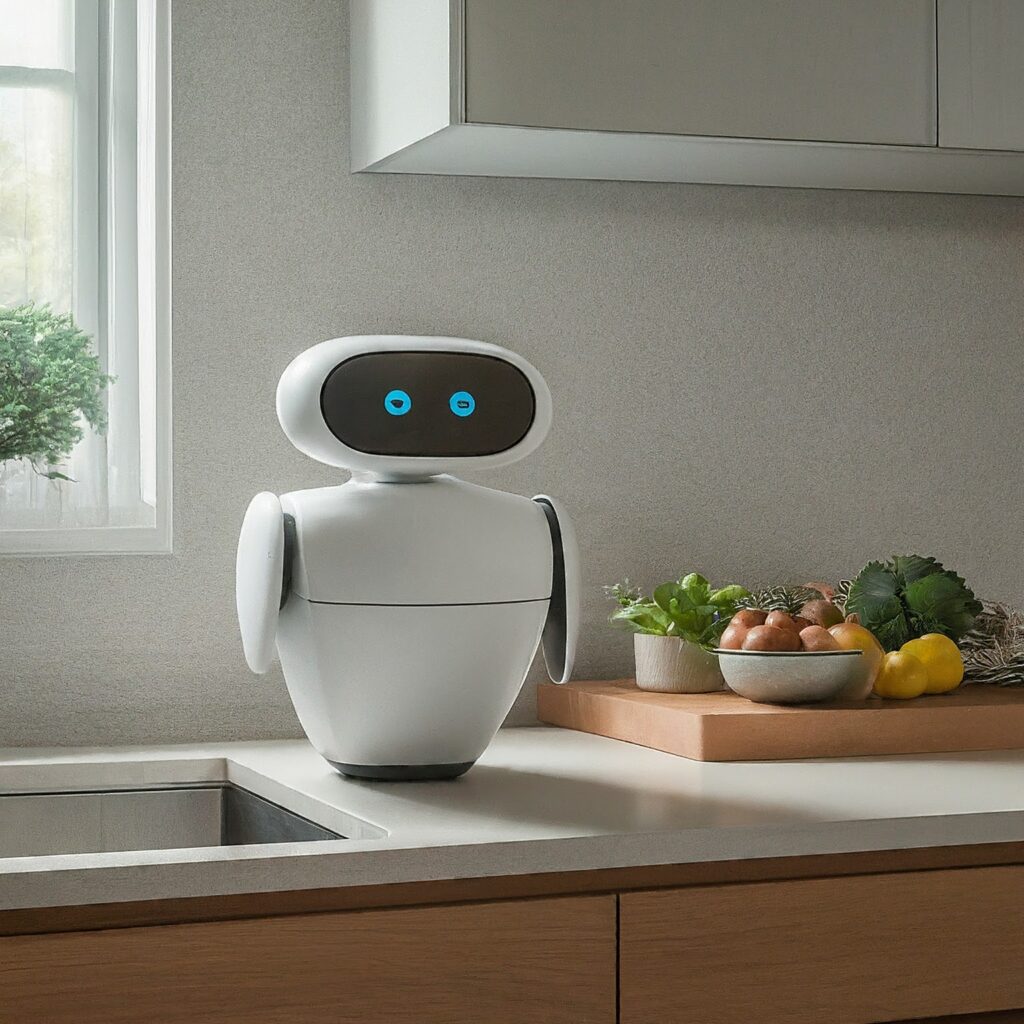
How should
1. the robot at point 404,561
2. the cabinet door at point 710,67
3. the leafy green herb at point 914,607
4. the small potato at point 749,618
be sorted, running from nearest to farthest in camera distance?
the robot at point 404,561, the cabinet door at point 710,67, the small potato at point 749,618, the leafy green herb at point 914,607

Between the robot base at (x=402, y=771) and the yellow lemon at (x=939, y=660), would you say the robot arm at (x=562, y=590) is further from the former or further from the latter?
the yellow lemon at (x=939, y=660)

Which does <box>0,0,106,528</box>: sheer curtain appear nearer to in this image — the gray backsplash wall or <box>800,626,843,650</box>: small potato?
the gray backsplash wall

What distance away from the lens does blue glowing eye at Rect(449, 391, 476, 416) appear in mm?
1454

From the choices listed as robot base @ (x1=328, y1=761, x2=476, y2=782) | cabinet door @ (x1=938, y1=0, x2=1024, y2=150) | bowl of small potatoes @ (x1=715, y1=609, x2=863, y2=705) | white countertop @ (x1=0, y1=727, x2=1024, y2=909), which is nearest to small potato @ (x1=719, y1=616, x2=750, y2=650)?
bowl of small potatoes @ (x1=715, y1=609, x2=863, y2=705)

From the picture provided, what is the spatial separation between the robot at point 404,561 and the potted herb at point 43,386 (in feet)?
1.65

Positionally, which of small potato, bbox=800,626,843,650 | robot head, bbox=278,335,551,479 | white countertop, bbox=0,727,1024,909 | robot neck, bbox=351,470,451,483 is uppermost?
robot head, bbox=278,335,551,479

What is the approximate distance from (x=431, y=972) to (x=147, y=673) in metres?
0.78

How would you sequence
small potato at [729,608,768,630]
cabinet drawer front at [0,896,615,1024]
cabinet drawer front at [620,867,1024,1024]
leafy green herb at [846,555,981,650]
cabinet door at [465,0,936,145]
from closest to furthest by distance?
cabinet drawer front at [0,896,615,1024] < cabinet drawer front at [620,867,1024,1024] < cabinet door at [465,0,936,145] < small potato at [729,608,768,630] < leafy green herb at [846,555,981,650]

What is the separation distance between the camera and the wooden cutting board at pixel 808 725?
1610 millimetres

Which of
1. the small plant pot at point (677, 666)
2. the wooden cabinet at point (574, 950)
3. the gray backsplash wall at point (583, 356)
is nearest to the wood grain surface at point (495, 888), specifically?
the wooden cabinet at point (574, 950)

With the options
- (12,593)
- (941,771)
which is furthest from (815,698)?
(12,593)

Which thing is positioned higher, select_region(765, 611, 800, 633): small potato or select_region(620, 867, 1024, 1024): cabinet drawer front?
select_region(765, 611, 800, 633): small potato

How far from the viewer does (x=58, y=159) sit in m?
1.90

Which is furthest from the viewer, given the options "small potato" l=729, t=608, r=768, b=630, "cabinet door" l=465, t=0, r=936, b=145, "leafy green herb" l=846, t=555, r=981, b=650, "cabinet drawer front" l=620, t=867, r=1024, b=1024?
"leafy green herb" l=846, t=555, r=981, b=650
